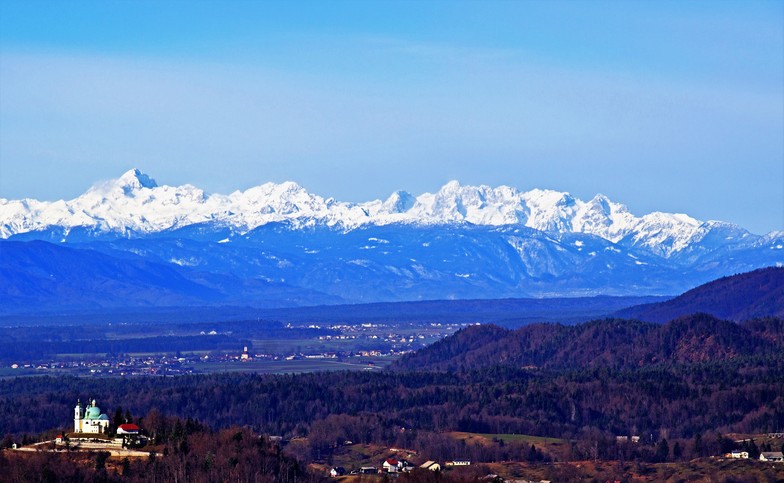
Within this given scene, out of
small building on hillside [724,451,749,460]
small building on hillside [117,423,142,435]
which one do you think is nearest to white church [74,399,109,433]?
small building on hillside [117,423,142,435]

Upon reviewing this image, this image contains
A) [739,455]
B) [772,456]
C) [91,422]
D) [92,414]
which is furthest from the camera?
[739,455]

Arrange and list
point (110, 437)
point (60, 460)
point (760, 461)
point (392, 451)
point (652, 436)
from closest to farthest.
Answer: point (60, 460) → point (110, 437) → point (760, 461) → point (392, 451) → point (652, 436)

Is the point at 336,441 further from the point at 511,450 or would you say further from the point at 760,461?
the point at 760,461

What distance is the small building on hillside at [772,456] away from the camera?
168 metres

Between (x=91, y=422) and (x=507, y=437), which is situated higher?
(x=91, y=422)

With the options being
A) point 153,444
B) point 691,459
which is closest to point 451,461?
point 691,459

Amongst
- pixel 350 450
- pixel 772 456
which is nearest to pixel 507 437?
pixel 350 450

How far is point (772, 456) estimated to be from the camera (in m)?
169

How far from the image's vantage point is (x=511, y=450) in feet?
597

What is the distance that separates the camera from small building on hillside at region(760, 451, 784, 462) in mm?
167500

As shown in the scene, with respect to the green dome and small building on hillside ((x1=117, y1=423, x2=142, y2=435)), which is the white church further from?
small building on hillside ((x1=117, y1=423, x2=142, y2=435))

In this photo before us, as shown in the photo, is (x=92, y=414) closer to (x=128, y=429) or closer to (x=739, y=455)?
(x=128, y=429)

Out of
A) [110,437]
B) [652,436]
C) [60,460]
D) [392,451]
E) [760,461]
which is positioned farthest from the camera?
[652,436]

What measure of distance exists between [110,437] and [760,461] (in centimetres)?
5580
